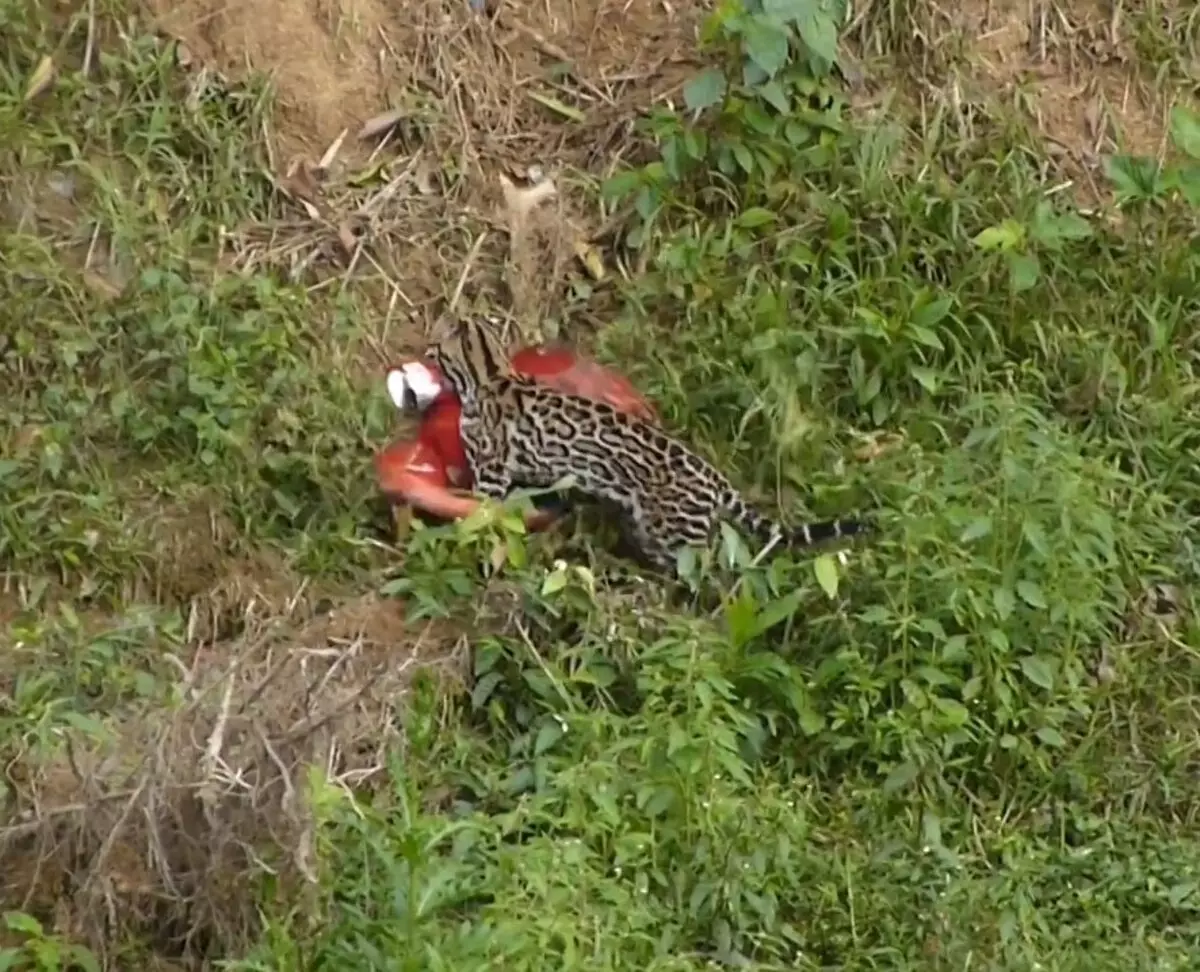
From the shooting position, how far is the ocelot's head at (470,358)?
6328 mm

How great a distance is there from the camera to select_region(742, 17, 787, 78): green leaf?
22.1 feet

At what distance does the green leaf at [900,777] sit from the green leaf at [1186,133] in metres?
2.42

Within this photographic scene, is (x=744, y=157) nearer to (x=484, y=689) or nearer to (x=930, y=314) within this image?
(x=930, y=314)

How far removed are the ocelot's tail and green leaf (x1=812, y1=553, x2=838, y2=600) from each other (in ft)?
0.64

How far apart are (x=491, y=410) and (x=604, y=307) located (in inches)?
28.6

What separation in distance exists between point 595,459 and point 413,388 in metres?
0.65

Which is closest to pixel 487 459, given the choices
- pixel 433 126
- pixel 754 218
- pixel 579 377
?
pixel 579 377

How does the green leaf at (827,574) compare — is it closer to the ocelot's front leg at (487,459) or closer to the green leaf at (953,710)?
the green leaf at (953,710)

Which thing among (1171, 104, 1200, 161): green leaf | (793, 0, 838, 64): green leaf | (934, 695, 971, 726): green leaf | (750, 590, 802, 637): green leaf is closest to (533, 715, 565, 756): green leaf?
(750, 590, 802, 637): green leaf

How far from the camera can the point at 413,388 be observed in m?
6.45

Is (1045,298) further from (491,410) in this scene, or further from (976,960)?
(976,960)

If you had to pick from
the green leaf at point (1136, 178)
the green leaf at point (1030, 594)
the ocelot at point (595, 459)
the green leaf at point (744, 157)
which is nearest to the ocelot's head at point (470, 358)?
the ocelot at point (595, 459)

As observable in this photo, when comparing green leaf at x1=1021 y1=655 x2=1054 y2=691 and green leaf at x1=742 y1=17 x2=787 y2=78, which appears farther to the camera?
green leaf at x1=742 y1=17 x2=787 y2=78

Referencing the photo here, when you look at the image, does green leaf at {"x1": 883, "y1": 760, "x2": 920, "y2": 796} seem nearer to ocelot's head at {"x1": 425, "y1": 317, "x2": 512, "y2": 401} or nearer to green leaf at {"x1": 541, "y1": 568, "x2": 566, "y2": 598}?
green leaf at {"x1": 541, "y1": 568, "x2": 566, "y2": 598}
